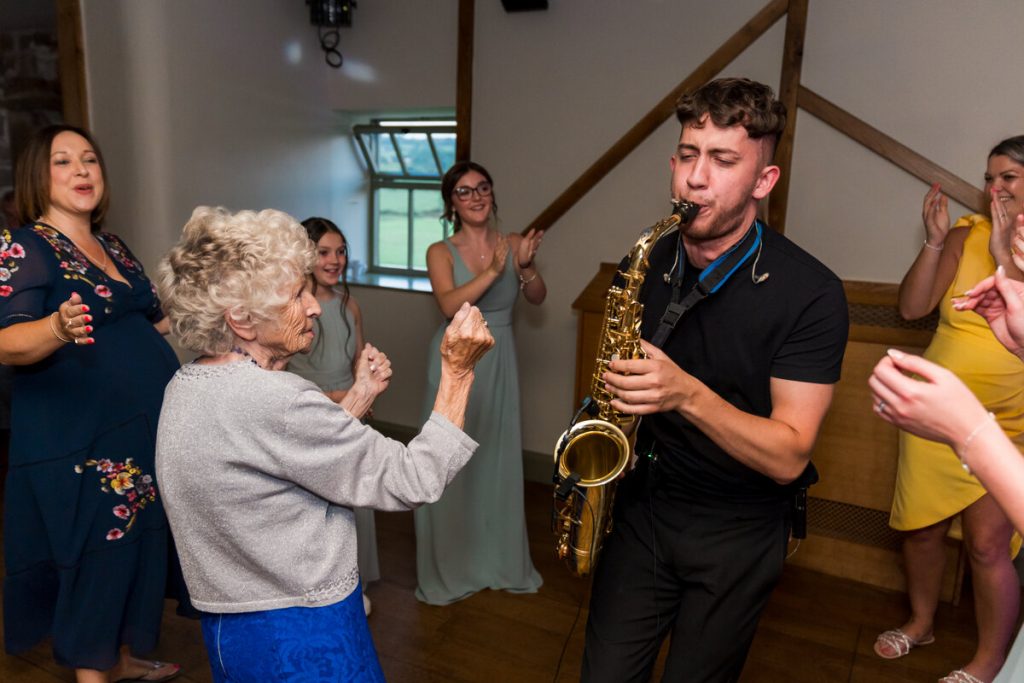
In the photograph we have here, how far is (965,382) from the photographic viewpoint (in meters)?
2.63

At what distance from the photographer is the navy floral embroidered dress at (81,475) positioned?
2.13 meters

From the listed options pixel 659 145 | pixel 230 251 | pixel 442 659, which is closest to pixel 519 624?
pixel 442 659

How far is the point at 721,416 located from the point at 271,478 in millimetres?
882

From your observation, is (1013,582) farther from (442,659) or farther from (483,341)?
(483,341)

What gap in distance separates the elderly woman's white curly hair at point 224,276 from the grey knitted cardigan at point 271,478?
0.09m

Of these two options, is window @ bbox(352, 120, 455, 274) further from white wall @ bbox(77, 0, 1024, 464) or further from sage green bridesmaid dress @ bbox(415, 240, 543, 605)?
sage green bridesmaid dress @ bbox(415, 240, 543, 605)

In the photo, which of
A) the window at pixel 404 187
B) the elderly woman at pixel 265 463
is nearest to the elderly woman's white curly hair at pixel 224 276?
the elderly woman at pixel 265 463

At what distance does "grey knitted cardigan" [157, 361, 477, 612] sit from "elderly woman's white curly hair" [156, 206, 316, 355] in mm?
88

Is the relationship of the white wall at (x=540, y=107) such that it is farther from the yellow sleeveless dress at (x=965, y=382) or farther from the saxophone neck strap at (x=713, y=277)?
the saxophone neck strap at (x=713, y=277)

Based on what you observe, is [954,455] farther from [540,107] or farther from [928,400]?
[540,107]

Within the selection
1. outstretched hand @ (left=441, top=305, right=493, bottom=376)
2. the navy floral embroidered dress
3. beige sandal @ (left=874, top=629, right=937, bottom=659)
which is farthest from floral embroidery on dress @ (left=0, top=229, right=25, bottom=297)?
beige sandal @ (left=874, top=629, right=937, bottom=659)

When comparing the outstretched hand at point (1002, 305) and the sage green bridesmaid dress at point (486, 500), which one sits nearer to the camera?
the outstretched hand at point (1002, 305)

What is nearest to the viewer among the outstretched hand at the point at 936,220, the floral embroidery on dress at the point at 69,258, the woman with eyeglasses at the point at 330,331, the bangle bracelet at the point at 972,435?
the bangle bracelet at the point at 972,435

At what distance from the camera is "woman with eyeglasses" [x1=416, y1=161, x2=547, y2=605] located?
317 centimetres
